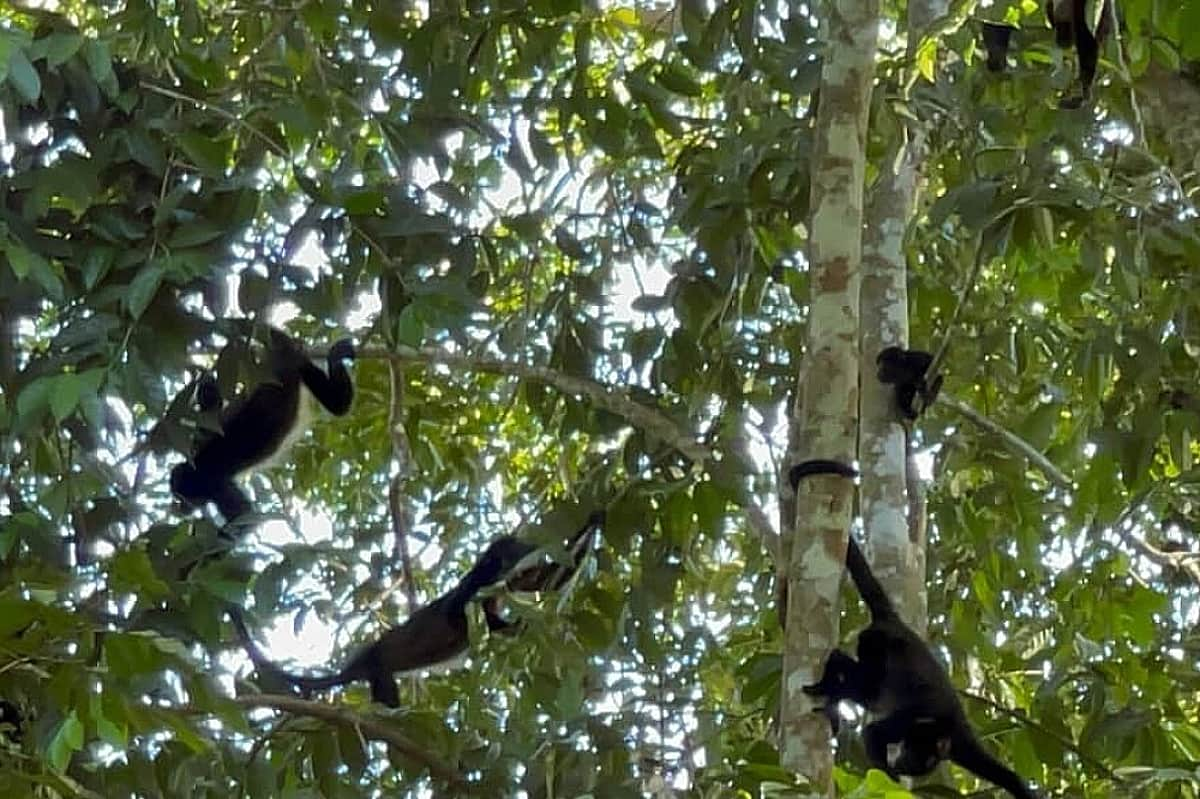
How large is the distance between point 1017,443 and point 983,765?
0.70 meters

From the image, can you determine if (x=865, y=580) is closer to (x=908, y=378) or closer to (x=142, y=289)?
(x=908, y=378)

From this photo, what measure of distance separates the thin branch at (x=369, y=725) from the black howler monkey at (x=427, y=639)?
110cm

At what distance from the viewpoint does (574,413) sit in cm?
376

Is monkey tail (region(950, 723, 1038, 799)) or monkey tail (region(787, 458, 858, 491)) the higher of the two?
monkey tail (region(787, 458, 858, 491))

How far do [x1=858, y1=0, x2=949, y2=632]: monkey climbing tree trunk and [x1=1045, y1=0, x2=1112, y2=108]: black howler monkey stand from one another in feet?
2.10

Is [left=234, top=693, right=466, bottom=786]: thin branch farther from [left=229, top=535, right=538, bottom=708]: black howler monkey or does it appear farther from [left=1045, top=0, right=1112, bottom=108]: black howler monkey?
[left=1045, top=0, right=1112, bottom=108]: black howler monkey

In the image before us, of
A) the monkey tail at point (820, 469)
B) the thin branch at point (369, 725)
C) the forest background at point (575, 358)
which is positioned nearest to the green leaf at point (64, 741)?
the forest background at point (575, 358)

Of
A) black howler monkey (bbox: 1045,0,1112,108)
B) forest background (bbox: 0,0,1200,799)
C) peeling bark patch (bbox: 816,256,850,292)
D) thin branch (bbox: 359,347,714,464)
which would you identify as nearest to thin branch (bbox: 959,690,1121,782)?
forest background (bbox: 0,0,1200,799)

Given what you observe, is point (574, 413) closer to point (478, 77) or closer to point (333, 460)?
point (478, 77)

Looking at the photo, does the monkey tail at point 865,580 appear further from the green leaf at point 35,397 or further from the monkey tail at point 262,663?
the green leaf at point 35,397

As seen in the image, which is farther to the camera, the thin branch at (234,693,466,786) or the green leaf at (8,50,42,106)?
the thin branch at (234,693,466,786)

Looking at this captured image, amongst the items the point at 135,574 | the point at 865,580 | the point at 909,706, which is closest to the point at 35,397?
the point at 135,574

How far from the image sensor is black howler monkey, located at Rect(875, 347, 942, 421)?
321cm

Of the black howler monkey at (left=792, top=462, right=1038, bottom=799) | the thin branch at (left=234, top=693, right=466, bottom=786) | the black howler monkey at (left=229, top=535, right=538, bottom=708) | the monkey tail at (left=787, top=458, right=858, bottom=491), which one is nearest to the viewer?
the monkey tail at (left=787, top=458, right=858, bottom=491)
